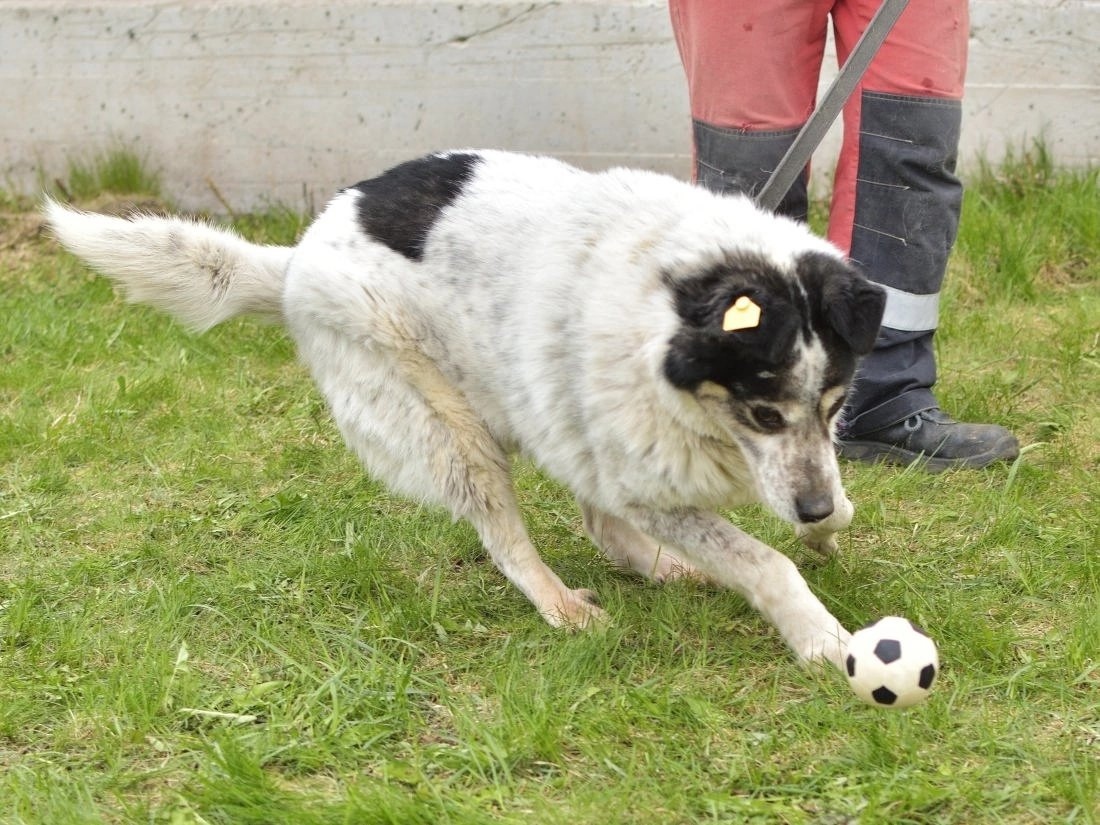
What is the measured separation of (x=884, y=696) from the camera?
8.66 feet

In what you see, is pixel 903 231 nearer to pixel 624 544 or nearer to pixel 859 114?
pixel 859 114

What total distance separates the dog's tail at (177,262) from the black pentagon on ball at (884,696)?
2018 mm

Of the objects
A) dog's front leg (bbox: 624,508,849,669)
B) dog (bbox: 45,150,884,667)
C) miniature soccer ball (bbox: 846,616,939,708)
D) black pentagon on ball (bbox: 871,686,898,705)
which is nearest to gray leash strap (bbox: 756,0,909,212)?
dog (bbox: 45,150,884,667)

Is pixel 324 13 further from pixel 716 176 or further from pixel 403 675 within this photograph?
pixel 403 675

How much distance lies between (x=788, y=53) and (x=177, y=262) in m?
1.86

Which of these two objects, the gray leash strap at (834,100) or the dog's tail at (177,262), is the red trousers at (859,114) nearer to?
the gray leash strap at (834,100)

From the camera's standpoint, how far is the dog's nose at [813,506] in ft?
9.84

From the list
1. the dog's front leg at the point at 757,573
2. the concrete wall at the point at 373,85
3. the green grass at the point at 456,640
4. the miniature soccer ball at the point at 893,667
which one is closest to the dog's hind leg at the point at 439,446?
the green grass at the point at 456,640

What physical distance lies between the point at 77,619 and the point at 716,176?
7.29ft

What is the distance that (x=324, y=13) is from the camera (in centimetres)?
634

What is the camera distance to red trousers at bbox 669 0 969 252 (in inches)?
153

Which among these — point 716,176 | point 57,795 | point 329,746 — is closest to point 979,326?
point 716,176

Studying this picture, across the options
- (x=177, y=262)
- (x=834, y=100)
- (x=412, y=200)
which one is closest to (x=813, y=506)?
(x=834, y=100)

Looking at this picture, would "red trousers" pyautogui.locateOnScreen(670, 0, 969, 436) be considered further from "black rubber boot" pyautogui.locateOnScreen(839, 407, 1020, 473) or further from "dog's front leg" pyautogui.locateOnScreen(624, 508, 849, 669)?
"dog's front leg" pyautogui.locateOnScreen(624, 508, 849, 669)
